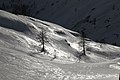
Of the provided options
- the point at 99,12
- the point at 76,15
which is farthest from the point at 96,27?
the point at 76,15

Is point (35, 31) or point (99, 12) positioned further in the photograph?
point (99, 12)

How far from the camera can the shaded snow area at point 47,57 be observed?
67.3ft

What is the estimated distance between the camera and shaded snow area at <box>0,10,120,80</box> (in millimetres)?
20517

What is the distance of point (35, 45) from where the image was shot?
4488 cm

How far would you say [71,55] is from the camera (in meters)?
47.8

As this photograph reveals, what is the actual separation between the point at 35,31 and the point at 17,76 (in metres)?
35.0

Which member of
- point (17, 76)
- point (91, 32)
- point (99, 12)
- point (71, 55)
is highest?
point (99, 12)

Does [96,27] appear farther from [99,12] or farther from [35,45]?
[35,45]

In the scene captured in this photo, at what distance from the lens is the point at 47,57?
38.3 m

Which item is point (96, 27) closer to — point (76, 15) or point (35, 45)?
point (76, 15)

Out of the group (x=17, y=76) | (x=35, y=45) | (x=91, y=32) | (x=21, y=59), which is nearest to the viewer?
(x=17, y=76)

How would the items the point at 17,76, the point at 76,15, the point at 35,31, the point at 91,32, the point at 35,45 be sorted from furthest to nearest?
the point at 76,15 → the point at 91,32 → the point at 35,31 → the point at 35,45 → the point at 17,76

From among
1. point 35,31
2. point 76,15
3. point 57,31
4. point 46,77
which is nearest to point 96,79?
point 46,77

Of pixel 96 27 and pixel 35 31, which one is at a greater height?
pixel 96 27
